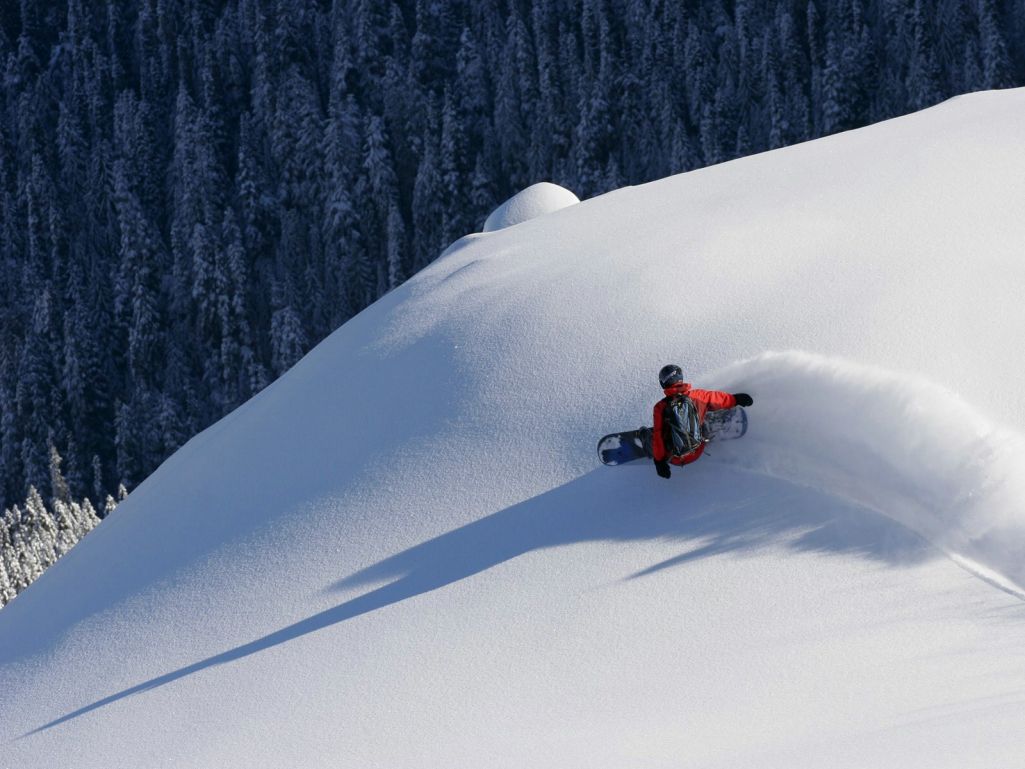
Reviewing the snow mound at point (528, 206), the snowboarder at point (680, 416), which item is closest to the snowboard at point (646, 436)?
the snowboarder at point (680, 416)

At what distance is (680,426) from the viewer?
11.5 metres

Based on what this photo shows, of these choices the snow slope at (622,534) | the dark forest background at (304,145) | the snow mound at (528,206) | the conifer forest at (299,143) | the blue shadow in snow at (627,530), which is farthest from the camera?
the dark forest background at (304,145)

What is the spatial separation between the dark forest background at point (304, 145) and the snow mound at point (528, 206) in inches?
2265

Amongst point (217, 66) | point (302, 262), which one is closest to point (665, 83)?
point (302, 262)

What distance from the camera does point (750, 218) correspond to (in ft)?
51.1

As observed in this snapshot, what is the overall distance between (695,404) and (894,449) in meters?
1.79

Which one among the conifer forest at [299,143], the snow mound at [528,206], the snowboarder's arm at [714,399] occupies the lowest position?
the snowboarder's arm at [714,399]

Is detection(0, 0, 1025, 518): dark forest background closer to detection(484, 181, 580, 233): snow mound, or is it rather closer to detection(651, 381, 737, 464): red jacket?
detection(484, 181, 580, 233): snow mound

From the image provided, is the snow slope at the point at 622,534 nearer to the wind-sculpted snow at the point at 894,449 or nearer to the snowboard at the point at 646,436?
the wind-sculpted snow at the point at 894,449

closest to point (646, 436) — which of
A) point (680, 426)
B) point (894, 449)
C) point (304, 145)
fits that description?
point (680, 426)

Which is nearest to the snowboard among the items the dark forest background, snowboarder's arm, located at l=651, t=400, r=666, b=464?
snowboarder's arm, located at l=651, t=400, r=666, b=464

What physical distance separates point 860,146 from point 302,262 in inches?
3144

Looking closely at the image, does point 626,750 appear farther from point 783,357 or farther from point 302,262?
point 302,262

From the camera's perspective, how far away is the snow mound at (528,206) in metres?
23.6
